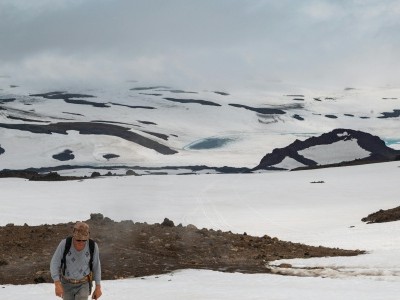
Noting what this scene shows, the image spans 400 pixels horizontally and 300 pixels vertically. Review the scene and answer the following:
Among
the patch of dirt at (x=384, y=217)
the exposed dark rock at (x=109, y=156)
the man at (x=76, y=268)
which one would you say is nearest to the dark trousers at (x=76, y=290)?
the man at (x=76, y=268)

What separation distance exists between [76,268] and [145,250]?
1291cm

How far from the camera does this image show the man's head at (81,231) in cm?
967

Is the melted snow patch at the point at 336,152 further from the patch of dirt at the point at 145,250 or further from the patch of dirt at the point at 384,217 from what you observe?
the patch of dirt at the point at 145,250

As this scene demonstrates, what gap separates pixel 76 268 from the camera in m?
10.1

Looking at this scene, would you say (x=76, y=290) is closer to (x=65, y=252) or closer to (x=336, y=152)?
(x=65, y=252)

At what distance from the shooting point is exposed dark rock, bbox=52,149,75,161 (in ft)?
543

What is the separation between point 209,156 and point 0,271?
179 meters

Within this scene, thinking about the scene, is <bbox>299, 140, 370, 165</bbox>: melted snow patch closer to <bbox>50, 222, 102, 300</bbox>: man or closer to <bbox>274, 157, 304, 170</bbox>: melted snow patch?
<bbox>274, 157, 304, 170</bbox>: melted snow patch

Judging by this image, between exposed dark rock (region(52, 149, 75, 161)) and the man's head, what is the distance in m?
157

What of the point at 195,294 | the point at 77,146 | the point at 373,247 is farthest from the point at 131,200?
the point at 77,146

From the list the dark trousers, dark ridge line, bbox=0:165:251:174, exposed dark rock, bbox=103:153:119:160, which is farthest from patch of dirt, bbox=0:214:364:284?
exposed dark rock, bbox=103:153:119:160

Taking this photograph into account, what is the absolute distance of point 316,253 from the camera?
23.7 meters

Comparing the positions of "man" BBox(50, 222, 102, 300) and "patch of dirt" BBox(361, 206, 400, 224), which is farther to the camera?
"patch of dirt" BBox(361, 206, 400, 224)

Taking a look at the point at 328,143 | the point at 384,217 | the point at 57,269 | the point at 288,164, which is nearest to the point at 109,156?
the point at 288,164
